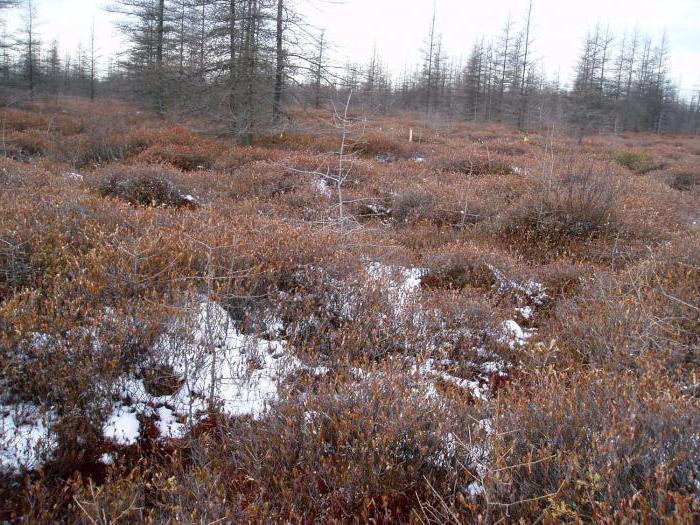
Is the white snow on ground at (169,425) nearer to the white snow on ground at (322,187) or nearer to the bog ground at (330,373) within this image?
the bog ground at (330,373)

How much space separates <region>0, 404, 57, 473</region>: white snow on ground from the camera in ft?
7.17

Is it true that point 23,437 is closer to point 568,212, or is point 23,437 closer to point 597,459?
point 597,459

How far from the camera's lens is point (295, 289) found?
3.97m

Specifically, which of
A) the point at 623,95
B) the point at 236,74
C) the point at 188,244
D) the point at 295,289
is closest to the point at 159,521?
the point at 295,289

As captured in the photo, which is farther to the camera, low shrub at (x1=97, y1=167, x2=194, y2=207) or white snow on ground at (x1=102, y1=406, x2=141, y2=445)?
low shrub at (x1=97, y1=167, x2=194, y2=207)

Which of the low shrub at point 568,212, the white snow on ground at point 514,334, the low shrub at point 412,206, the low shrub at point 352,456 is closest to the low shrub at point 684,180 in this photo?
the low shrub at point 568,212

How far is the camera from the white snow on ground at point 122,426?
2508 millimetres

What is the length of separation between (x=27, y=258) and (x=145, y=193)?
413 cm


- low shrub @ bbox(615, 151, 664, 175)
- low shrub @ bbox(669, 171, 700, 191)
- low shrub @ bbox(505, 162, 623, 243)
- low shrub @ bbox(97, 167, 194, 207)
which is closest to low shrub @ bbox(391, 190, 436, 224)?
low shrub @ bbox(505, 162, 623, 243)

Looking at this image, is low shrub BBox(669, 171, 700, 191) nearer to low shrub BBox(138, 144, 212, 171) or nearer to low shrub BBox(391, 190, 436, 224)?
low shrub BBox(391, 190, 436, 224)

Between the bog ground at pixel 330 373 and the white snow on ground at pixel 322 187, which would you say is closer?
the bog ground at pixel 330 373

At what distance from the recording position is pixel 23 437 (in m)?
2.29

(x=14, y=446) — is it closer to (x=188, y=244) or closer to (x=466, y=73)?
(x=188, y=244)

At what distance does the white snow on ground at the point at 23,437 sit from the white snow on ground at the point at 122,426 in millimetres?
274
